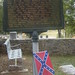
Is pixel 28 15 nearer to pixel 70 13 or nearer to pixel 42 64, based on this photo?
pixel 42 64

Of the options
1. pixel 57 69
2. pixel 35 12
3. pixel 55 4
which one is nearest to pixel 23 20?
pixel 35 12

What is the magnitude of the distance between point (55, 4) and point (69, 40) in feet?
24.1

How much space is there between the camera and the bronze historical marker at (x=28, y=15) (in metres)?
3.88

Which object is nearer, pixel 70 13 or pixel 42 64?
pixel 42 64

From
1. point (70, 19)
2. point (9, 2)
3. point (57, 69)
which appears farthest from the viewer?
point (70, 19)

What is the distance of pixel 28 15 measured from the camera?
387 centimetres

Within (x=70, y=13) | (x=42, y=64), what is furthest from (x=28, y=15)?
(x=70, y=13)

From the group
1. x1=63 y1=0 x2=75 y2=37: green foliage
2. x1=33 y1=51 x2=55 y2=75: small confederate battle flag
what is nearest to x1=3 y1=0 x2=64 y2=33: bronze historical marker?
x1=33 y1=51 x2=55 y2=75: small confederate battle flag

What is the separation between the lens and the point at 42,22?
3918mm

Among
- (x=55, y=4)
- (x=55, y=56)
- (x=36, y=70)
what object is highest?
(x=55, y=4)

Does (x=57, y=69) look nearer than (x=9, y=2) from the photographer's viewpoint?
No

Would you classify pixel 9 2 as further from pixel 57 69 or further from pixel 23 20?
pixel 57 69

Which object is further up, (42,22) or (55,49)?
(42,22)

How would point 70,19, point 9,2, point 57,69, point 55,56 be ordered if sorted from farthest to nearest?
point 70,19
point 55,56
point 57,69
point 9,2
